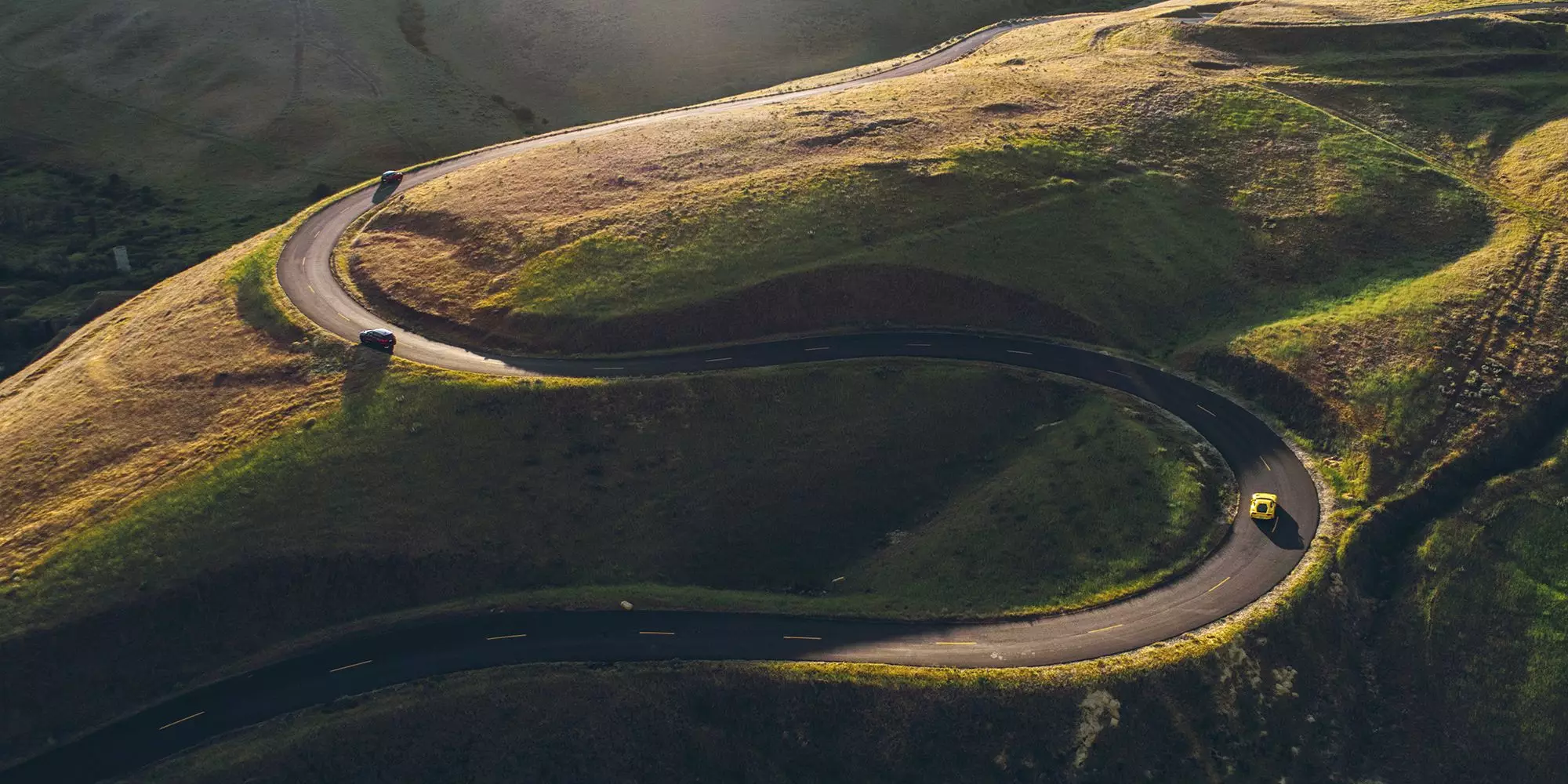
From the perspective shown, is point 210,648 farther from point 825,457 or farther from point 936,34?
point 936,34

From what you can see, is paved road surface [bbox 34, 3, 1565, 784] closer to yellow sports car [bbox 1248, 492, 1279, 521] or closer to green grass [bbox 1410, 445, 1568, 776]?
yellow sports car [bbox 1248, 492, 1279, 521]

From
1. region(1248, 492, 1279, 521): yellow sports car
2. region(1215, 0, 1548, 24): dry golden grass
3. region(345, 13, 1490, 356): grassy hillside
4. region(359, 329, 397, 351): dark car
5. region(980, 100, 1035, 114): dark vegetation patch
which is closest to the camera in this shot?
region(1248, 492, 1279, 521): yellow sports car

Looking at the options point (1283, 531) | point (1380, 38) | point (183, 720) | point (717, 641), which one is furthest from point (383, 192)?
point (1380, 38)

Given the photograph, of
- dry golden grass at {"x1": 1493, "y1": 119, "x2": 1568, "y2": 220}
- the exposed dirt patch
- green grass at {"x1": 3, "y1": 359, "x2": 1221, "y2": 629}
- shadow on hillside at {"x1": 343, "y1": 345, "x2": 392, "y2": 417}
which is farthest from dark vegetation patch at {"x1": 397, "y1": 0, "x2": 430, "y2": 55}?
dry golden grass at {"x1": 1493, "y1": 119, "x2": 1568, "y2": 220}

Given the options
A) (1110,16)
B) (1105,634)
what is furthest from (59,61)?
(1105,634)

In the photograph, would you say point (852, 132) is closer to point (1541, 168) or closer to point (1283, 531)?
point (1283, 531)

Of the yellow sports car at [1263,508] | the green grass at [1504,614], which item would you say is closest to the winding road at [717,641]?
the yellow sports car at [1263,508]
